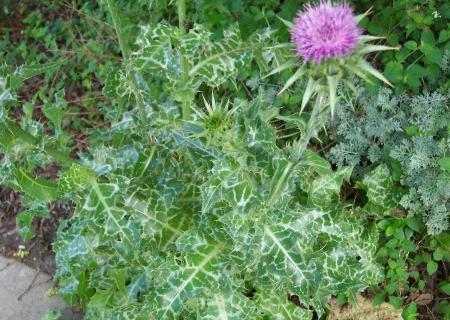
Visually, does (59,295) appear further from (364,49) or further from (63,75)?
(364,49)

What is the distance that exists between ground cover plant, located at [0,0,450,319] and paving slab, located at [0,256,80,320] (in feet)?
0.65

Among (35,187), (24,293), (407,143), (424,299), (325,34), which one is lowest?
(24,293)

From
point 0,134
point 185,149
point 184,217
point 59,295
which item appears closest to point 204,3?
point 185,149

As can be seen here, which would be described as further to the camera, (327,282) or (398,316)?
(398,316)

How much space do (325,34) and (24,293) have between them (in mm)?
2848

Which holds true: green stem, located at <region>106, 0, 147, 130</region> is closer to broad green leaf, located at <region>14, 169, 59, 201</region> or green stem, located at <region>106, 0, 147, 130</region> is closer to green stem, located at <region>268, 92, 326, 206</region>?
broad green leaf, located at <region>14, 169, 59, 201</region>

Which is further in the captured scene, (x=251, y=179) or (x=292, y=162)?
(x=251, y=179)

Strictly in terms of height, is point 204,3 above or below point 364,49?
below

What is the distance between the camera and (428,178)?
2.69m

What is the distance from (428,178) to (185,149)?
117cm

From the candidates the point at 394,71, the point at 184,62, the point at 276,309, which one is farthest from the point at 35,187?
the point at 394,71

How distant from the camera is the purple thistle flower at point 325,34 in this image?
5.46 feet

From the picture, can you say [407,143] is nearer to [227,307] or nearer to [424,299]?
[424,299]

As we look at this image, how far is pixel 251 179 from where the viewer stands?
2170 mm
